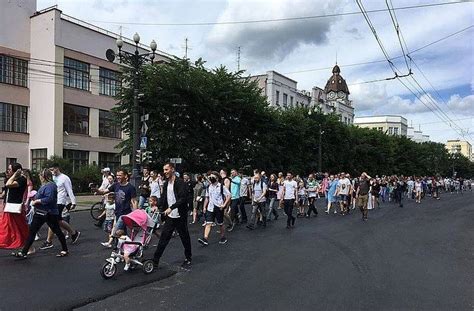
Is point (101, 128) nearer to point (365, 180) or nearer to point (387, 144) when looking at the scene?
point (365, 180)

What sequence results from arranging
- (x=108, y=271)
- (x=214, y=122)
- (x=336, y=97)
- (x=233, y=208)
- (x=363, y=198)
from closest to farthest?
(x=108, y=271)
(x=233, y=208)
(x=363, y=198)
(x=214, y=122)
(x=336, y=97)

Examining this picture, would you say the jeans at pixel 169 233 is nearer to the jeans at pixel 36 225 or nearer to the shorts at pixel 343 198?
the jeans at pixel 36 225

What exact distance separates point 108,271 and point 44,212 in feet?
8.08

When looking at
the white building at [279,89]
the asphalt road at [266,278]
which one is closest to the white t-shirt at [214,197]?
the asphalt road at [266,278]

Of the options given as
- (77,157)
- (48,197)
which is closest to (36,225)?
(48,197)

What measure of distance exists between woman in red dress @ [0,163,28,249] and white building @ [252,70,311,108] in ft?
160

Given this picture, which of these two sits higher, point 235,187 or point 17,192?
point 17,192

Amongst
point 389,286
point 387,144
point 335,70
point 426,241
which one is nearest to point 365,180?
point 426,241

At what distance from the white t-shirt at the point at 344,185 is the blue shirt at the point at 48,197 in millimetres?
15170

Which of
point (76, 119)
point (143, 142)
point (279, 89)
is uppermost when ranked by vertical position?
point (279, 89)

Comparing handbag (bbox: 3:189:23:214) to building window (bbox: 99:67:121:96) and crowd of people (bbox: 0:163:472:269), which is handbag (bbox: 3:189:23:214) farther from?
building window (bbox: 99:67:121:96)

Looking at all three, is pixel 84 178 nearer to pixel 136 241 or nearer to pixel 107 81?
pixel 107 81

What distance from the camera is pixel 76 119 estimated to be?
4125 centimetres

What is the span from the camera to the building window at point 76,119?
133ft
